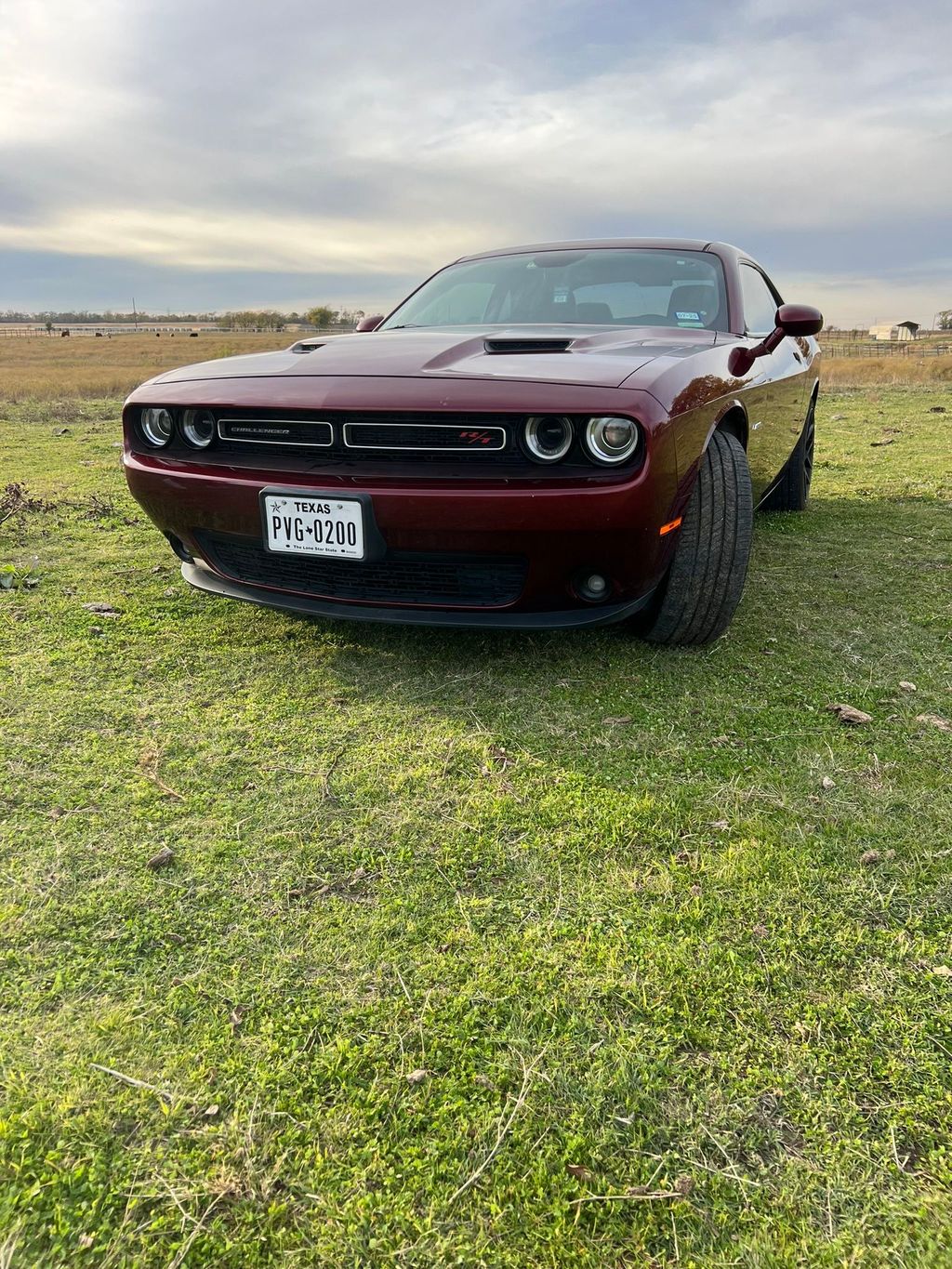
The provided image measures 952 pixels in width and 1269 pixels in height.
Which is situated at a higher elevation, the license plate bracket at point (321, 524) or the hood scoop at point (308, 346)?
the hood scoop at point (308, 346)

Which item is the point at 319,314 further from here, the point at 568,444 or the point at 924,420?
the point at 568,444

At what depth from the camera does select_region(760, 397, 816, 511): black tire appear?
16.0 feet

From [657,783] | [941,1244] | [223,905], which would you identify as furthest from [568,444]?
[941,1244]

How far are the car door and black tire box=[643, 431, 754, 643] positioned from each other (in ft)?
1.52

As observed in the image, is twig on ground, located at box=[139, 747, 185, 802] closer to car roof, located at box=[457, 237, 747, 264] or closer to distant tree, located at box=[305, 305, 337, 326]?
car roof, located at box=[457, 237, 747, 264]

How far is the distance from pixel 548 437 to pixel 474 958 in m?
1.32

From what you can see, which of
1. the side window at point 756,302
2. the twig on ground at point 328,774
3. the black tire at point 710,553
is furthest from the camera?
the side window at point 756,302

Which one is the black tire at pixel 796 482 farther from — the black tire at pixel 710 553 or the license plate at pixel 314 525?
the license plate at pixel 314 525

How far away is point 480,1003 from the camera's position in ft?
4.28

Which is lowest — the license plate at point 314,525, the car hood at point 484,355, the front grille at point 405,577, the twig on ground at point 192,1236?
the twig on ground at point 192,1236

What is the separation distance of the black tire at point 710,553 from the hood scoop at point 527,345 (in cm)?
56

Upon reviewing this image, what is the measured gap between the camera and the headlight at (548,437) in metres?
2.12

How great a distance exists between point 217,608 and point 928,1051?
2661mm

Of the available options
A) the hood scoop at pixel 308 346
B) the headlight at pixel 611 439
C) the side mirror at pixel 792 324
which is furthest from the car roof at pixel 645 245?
the headlight at pixel 611 439
